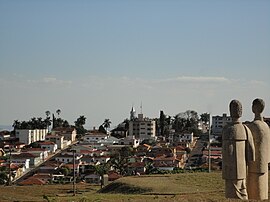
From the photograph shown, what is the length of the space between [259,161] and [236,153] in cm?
74

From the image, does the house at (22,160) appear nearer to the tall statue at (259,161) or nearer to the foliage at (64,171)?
the foliage at (64,171)

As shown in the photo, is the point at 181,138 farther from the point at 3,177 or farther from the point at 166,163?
the point at 3,177

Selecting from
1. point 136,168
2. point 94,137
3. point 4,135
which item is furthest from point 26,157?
point 4,135

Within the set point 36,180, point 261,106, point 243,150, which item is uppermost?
point 261,106

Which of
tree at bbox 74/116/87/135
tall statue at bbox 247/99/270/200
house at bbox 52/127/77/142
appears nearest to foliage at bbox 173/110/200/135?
tree at bbox 74/116/87/135

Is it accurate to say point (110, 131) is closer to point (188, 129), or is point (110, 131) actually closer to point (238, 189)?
point (188, 129)

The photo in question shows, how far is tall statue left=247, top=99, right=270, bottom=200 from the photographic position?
553 inches

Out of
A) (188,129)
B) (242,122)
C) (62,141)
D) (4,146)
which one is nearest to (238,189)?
(242,122)

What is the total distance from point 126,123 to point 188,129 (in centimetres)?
1581

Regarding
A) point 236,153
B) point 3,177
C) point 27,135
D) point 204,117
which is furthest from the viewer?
point 204,117

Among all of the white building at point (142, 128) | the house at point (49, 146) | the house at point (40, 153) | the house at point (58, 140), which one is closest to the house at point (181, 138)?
the white building at point (142, 128)

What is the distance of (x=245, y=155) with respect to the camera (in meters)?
14.0

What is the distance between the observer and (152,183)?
30.8 metres

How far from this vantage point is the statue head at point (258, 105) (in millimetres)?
14055
